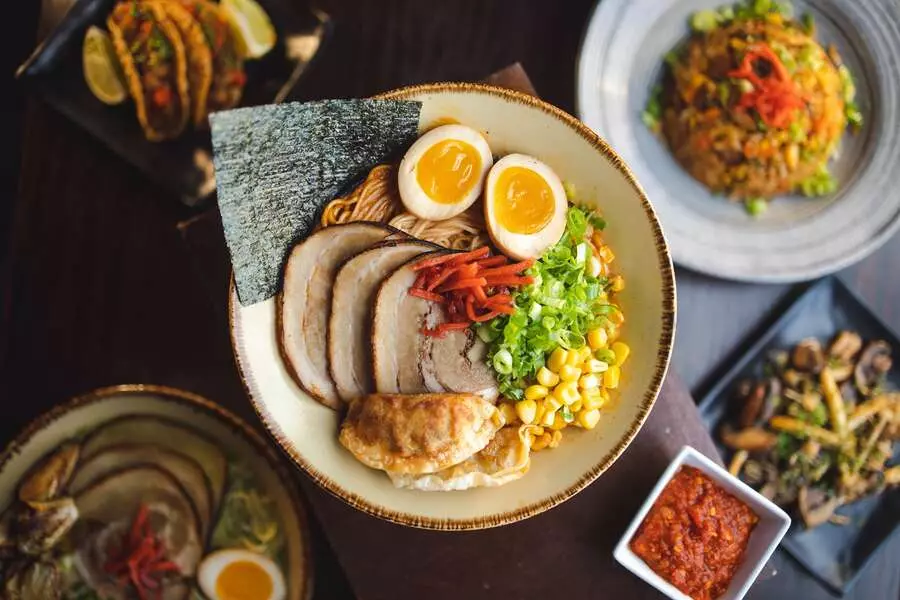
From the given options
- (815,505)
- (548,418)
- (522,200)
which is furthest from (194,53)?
(815,505)

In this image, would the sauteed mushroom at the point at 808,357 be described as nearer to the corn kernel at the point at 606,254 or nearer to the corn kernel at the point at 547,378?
the corn kernel at the point at 606,254

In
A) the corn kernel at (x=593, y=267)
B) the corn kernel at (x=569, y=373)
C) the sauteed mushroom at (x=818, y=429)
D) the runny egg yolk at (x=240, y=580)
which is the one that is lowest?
the runny egg yolk at (x=240, y=580)

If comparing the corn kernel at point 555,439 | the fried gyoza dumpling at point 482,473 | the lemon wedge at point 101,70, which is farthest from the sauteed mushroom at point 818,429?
the lemon wedge at point 101,70

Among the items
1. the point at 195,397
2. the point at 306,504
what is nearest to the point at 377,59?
the point at 195,397

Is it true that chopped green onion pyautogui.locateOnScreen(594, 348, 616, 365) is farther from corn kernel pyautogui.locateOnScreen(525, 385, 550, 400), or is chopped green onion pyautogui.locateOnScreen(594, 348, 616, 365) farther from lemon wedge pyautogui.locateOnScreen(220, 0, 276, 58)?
lemon wedge pyautogui.locateOnScreen(220, 0, 276, 58)

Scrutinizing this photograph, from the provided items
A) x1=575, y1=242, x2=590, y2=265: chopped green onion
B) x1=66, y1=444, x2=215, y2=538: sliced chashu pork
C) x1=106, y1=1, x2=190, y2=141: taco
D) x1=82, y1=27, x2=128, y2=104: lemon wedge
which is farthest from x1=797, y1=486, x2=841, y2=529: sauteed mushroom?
x1=82, y1=27, x2=128, y2=104: lemon wedge

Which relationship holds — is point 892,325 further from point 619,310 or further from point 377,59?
point 377,59
